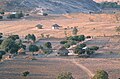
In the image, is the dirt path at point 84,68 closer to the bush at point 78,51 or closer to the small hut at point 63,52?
the bush at point 78,51

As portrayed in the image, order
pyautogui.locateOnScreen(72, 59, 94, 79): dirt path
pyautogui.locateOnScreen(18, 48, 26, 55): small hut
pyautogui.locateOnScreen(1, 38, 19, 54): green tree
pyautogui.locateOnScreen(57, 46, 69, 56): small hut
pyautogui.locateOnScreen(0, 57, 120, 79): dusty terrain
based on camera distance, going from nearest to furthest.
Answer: pyautogui.locateOnScreen(0, 57, 120, 79): dusty terrain < pyautogui.locateOnScreen(72, 59, 94, 79): dirt path < pyautogui.locateOnScreen(1, 38, 19, 54): green tree < pyautogui.locateOnScreen(57, 46, 69, 56): small hut < pyautogui.locateOnScreen(18, 48, 26, 55): small hut

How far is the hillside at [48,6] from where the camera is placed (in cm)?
12662

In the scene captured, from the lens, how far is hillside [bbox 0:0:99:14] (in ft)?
415

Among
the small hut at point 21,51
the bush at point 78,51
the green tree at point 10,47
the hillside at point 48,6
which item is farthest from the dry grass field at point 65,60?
the hillside at point 48,6

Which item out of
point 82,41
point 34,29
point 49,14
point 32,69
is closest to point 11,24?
point 34,29

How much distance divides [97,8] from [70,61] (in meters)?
99.5

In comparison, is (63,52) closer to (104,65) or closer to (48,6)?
(104,65)

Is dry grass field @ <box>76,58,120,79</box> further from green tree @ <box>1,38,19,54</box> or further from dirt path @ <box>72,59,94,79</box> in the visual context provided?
green tree @ <box>1,38,19,54</box>

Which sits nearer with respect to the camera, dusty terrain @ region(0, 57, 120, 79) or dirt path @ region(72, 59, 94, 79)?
dusty terrain @ region(0, 57, 120, 79)

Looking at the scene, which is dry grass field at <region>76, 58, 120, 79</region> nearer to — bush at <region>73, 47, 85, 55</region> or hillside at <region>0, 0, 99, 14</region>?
bush at <region>73, 47, 85, 55</region>

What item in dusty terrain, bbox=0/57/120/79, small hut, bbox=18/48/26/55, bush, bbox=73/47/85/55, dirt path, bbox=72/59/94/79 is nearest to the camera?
dusty terrain, bbox=0/57/120/79

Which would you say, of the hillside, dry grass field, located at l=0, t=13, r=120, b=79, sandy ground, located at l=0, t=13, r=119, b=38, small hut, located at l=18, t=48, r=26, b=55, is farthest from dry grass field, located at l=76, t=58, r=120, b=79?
the hillside

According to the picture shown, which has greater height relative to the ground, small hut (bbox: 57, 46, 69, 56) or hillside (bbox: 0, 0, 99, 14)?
hillside (bbox: 0, 0, 99, 14)

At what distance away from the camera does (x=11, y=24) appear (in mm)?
98000
